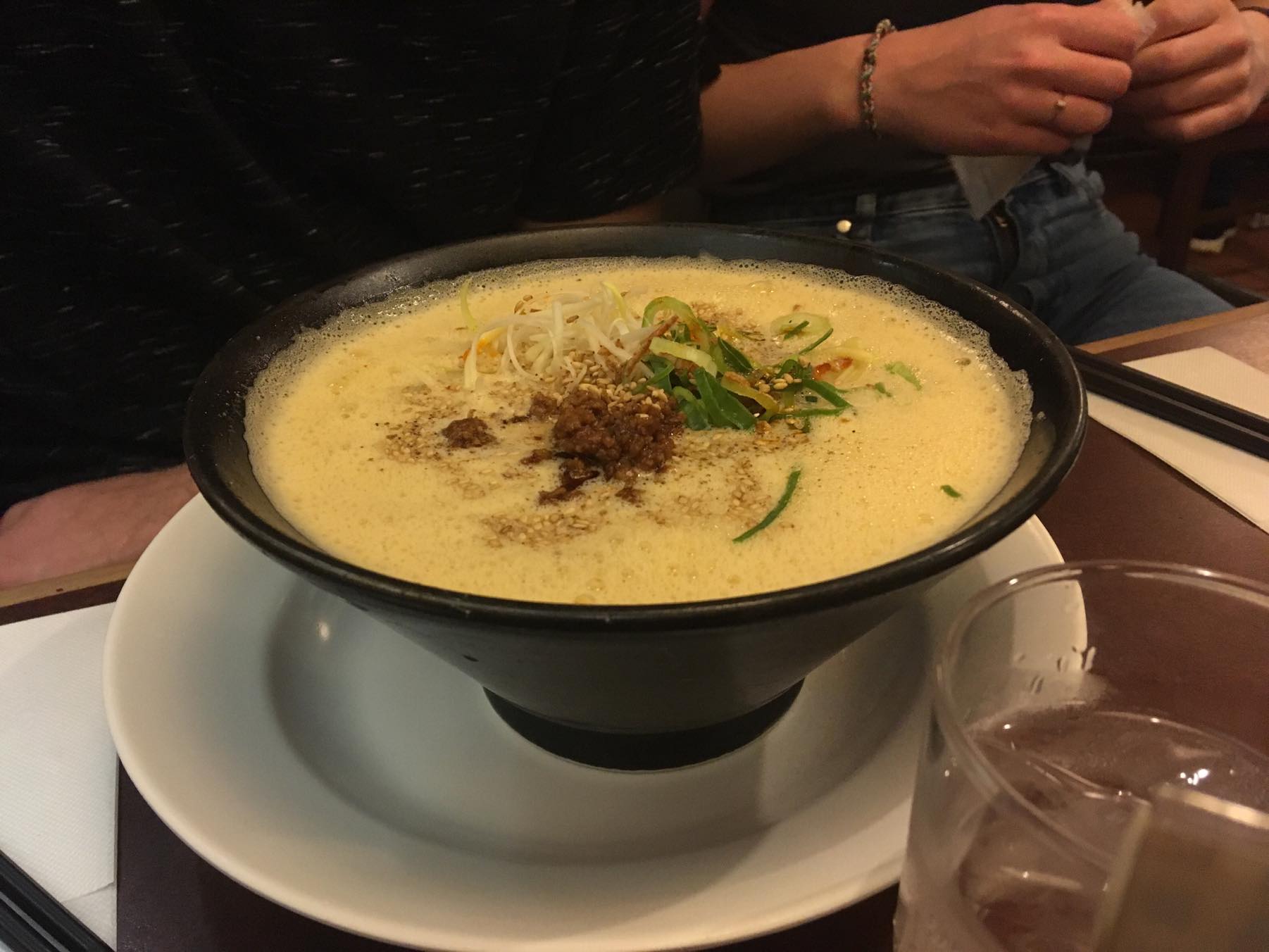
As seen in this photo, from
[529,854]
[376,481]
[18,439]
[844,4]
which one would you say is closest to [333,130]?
[18,439]

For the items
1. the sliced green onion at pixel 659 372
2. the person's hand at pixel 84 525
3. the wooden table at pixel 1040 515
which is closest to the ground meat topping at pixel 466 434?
the sliced green onion at pixel 659 372

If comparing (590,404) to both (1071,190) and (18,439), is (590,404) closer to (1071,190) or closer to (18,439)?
(18,439)

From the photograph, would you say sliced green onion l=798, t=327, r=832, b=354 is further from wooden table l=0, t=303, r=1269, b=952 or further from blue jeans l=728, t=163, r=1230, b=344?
blue jeans l=728, t=163, r=1230, b=344

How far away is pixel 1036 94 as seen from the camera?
165 centimetres

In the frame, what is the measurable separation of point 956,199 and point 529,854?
5.78 ft

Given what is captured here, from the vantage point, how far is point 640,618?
22.1 inches

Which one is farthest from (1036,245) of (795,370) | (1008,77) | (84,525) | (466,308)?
(84,525)

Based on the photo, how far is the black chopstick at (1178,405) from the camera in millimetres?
1251

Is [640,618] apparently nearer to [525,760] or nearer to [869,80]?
[525,760]

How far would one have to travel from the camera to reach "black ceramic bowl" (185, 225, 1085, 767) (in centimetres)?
58

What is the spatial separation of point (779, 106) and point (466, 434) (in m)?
1.32

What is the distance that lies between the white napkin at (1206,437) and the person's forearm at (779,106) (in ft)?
2.61

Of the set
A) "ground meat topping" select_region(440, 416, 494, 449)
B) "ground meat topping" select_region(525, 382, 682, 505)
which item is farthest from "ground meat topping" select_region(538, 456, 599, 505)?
"ground meat topping" select_region(440, 416, 494, 449)

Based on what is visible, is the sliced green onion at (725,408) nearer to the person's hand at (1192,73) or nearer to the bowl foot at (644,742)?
the bowl foot at (644,742)
